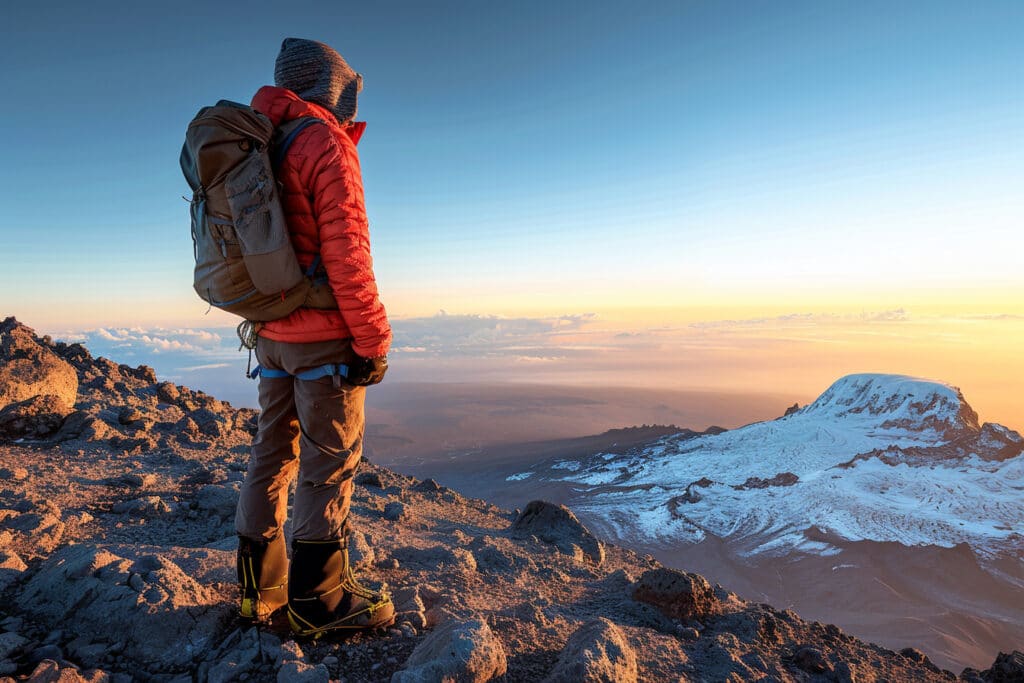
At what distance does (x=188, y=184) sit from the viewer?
255 cm

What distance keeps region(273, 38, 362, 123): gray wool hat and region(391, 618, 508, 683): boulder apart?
3.02 m

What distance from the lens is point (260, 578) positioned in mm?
2934

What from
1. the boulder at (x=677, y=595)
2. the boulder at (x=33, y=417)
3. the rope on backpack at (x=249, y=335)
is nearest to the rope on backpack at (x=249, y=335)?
the rope on backpack at (x=249, y=335)

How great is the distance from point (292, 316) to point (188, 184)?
85 cm

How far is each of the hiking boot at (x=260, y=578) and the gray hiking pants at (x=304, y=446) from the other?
0.27 ft

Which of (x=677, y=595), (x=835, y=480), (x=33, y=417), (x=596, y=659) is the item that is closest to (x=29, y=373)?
(x=33, y=417)

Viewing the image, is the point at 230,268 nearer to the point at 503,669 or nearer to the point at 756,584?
the point at 503,669

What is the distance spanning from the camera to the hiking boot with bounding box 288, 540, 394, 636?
2781 mm

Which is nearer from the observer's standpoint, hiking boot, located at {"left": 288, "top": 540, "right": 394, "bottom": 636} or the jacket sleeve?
the jacket sleeve

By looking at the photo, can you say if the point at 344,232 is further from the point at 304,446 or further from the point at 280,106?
the point at 304,446

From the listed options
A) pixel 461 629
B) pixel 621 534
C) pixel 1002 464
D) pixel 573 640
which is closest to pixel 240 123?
pixel 461 629

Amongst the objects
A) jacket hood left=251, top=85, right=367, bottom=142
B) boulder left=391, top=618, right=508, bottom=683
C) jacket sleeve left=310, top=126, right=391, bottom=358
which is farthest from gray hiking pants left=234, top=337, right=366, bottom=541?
jacket hood left=251, top=85, right=367, bottom=142

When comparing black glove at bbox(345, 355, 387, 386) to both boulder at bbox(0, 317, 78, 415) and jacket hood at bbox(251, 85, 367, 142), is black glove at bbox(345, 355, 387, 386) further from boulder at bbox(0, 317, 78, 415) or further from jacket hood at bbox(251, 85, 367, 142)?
boulder at bbox(0, 317, 78, 415)

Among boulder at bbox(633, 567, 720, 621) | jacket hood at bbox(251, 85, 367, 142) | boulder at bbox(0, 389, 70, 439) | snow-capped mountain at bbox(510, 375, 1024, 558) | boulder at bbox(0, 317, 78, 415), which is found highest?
jacket hood at bbox(251, 85, 367, 142)
